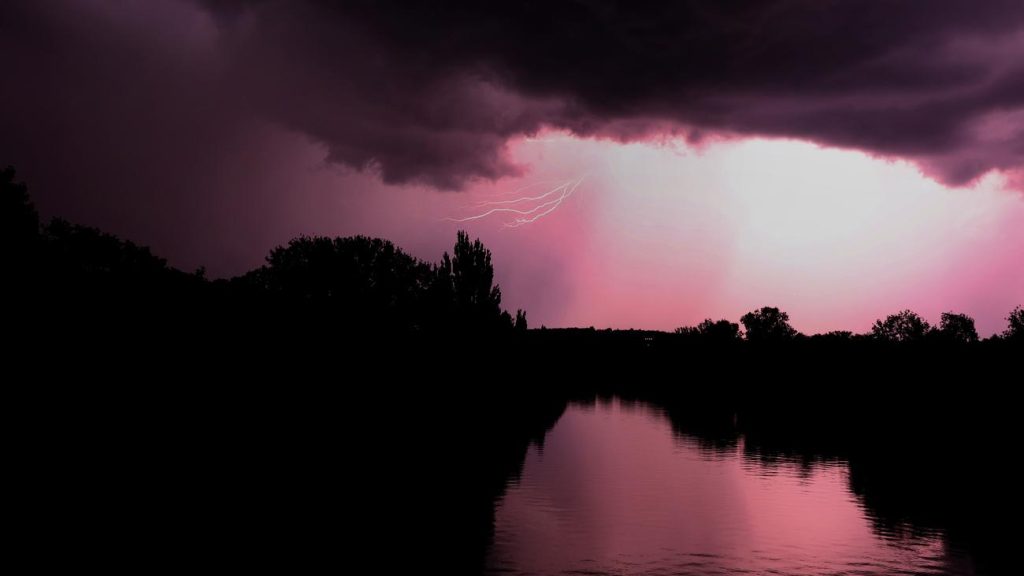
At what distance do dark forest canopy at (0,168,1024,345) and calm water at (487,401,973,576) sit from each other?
37.0 feet

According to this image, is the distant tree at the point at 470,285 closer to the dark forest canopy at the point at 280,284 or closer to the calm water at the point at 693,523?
the dark forest canopy at the point at 280,284

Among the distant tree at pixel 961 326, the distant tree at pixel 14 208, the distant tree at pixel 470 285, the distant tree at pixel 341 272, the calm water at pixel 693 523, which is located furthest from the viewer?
the distant tree at pixel 961 326

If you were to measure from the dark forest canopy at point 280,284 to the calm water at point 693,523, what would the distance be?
1128 centimetres

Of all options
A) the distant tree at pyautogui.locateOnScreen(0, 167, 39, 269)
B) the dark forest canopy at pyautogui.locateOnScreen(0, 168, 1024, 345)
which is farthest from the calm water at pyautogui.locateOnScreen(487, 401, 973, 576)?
the distant tree at pyautogui.locateOnScreen(0, 167, 39, 269)

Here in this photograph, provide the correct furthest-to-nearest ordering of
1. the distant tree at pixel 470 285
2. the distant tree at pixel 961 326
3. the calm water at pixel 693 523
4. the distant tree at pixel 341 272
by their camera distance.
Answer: the distant tree at pixel 961 326, the distant tree at pixel 341 272, the distant tree at pixel 470 285, the calm water at pixel 693 523

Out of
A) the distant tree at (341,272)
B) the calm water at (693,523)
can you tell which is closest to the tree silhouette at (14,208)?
the calm water at (693,523)

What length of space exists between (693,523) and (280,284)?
8422 cm

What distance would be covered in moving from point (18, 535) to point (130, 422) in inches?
185

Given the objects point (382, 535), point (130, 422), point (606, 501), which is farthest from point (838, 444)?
point (130, 422)

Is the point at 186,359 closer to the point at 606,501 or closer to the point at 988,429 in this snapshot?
the point at 606,501

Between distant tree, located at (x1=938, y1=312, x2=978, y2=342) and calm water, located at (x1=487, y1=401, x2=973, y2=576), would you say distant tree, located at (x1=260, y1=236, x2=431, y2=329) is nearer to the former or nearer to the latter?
calm water, located at (x1=487, y1=401, x2=973, y2=576)

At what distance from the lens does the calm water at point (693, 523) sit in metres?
17.0

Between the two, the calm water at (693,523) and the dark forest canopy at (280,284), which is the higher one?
the dark forest canopy at (280,284)

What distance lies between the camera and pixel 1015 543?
65.9 ft
